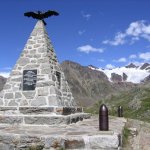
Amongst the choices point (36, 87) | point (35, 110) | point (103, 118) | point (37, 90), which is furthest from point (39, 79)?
point (103, 118)

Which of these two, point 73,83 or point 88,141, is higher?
point 73,83

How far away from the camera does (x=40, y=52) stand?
13.4 meters

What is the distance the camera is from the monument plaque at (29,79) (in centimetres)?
1274

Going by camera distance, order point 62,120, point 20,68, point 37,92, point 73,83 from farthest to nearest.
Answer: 1. point 73,83
2. point 20,68
3. point 37,92
4. point 62,120

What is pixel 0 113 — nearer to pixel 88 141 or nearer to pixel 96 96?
pixel 88 141

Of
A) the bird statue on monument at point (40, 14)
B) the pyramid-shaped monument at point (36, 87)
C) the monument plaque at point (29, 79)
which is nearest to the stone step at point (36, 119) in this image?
the pyramid-shaped monument at point (36, 87)

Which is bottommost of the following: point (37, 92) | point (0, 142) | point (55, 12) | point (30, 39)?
point (0, 142)

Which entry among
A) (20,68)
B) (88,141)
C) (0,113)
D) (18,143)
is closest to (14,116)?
(0,113)

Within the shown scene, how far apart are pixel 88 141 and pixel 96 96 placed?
188m

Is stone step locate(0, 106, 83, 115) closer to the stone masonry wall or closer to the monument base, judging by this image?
the monument base

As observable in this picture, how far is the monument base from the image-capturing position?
11.1 metres

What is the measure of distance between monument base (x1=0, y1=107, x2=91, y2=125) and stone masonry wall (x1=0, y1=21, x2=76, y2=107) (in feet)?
0.87

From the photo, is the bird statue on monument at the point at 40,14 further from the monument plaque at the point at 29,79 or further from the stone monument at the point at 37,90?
the monument plaque at the point at 29,79

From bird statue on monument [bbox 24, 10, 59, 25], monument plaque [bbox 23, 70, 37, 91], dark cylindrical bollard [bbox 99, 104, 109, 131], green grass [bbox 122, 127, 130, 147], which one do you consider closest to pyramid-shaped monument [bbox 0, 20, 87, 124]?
monument plaque [bbox 23, 70, 37, 91]
